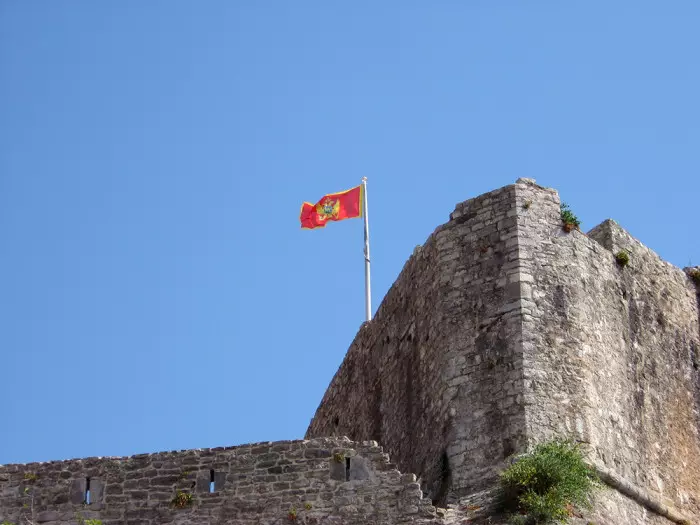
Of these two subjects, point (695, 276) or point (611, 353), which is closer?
point (611, 353)

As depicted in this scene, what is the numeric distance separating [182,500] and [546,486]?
469cm

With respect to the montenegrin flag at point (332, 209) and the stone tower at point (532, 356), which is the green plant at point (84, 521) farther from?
the montenegrin flag at point (332, 209)

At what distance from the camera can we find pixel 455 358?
2783 centimetres

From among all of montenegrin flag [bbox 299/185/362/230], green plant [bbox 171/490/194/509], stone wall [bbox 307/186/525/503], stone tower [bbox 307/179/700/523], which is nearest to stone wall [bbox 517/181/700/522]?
stone tower [bbox 307/179/700/523]

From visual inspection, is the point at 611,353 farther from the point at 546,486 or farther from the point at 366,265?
the point at 366,265

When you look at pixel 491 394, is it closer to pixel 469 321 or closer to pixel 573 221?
pixel 469 321

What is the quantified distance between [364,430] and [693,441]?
504 centimetres

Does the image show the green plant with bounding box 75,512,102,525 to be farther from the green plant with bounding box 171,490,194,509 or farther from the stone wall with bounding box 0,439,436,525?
the green plant with bounding box 171,490,194,509

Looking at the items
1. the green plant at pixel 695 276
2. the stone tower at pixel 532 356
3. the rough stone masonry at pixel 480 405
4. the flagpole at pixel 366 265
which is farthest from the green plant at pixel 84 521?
the green plant at pixel 695 276

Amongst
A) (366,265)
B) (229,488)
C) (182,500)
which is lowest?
(182,500)

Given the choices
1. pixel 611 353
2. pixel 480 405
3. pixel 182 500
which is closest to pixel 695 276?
pixel 611 353

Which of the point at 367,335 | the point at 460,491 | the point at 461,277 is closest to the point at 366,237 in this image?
the point at 367,335

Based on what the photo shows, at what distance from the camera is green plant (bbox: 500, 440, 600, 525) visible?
995 inches

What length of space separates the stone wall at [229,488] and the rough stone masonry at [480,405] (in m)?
0.02
